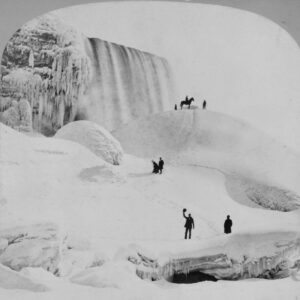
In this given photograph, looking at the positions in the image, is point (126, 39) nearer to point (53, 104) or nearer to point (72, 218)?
point (53, 104)

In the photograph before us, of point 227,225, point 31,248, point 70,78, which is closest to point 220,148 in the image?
point 227,225

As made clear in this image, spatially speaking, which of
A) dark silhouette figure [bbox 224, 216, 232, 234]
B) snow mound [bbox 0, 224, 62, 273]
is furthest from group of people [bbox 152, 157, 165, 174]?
snow mound [bbox 0, 224, 62, 273]

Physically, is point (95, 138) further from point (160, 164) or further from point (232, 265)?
point (232, 265)

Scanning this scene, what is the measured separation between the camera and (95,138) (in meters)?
4.30

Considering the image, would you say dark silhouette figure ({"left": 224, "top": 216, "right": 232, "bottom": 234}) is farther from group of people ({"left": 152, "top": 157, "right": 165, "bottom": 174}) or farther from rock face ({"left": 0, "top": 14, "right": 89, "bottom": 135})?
rock face ({"left": 0, "top": 14, "right": 89, "bottom": 135})

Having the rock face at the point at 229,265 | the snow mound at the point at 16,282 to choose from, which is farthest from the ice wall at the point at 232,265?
the snow mound at the point at 16,282

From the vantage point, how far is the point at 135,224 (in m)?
4.20

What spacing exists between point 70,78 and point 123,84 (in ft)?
1.19

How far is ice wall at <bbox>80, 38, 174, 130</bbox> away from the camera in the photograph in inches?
172

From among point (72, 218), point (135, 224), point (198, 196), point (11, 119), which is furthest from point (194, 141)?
point (11, 119)

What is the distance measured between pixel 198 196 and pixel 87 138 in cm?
83

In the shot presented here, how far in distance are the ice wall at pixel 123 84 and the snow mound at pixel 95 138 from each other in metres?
0.07

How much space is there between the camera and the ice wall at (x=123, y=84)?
4.38 metres

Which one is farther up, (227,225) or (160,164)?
(160,164)
